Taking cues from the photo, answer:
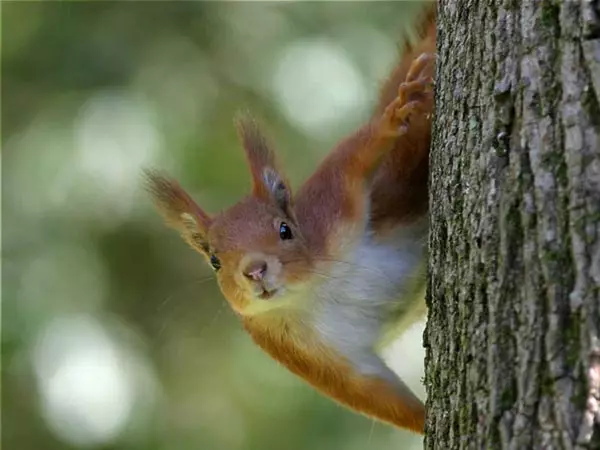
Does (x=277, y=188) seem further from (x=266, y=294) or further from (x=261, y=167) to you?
(x=266, y=294)

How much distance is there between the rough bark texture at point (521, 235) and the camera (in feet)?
4.13

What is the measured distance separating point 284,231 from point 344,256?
135 millimetres

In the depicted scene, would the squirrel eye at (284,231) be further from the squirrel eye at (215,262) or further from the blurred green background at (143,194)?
the blurred green background at (143,194)

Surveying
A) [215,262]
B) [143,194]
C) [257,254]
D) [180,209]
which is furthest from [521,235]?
[143,194]

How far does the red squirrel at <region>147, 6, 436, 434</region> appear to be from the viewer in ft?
6.72

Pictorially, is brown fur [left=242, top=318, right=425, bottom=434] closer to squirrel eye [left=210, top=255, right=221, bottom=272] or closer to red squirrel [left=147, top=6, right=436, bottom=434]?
red squirrel [left=147, top=6, right=436, bottom=434]

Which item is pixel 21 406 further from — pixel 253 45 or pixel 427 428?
pixel 427 428

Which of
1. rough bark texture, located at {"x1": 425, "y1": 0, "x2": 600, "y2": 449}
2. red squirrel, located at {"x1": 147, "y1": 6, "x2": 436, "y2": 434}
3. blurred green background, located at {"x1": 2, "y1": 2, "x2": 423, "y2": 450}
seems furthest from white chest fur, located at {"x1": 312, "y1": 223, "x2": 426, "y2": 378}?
blurred green background, located at {"x1": 2, "y1": 2, "x2": 423, "y2": 450}

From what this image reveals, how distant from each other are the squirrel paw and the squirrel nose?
353 mm

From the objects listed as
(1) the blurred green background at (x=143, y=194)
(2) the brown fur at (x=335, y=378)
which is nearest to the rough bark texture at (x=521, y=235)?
(2) the brown fur at (x=335, y=378)

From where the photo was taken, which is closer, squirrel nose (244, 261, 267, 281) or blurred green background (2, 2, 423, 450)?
squirrel nose (244, 261, 267, 281)

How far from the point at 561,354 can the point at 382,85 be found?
1164 mm

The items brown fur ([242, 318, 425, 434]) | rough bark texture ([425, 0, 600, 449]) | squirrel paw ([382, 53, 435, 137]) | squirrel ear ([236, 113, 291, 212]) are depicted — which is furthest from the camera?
squirrel ear ([236, 113, 291, 212])

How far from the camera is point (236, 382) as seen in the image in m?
4.10
